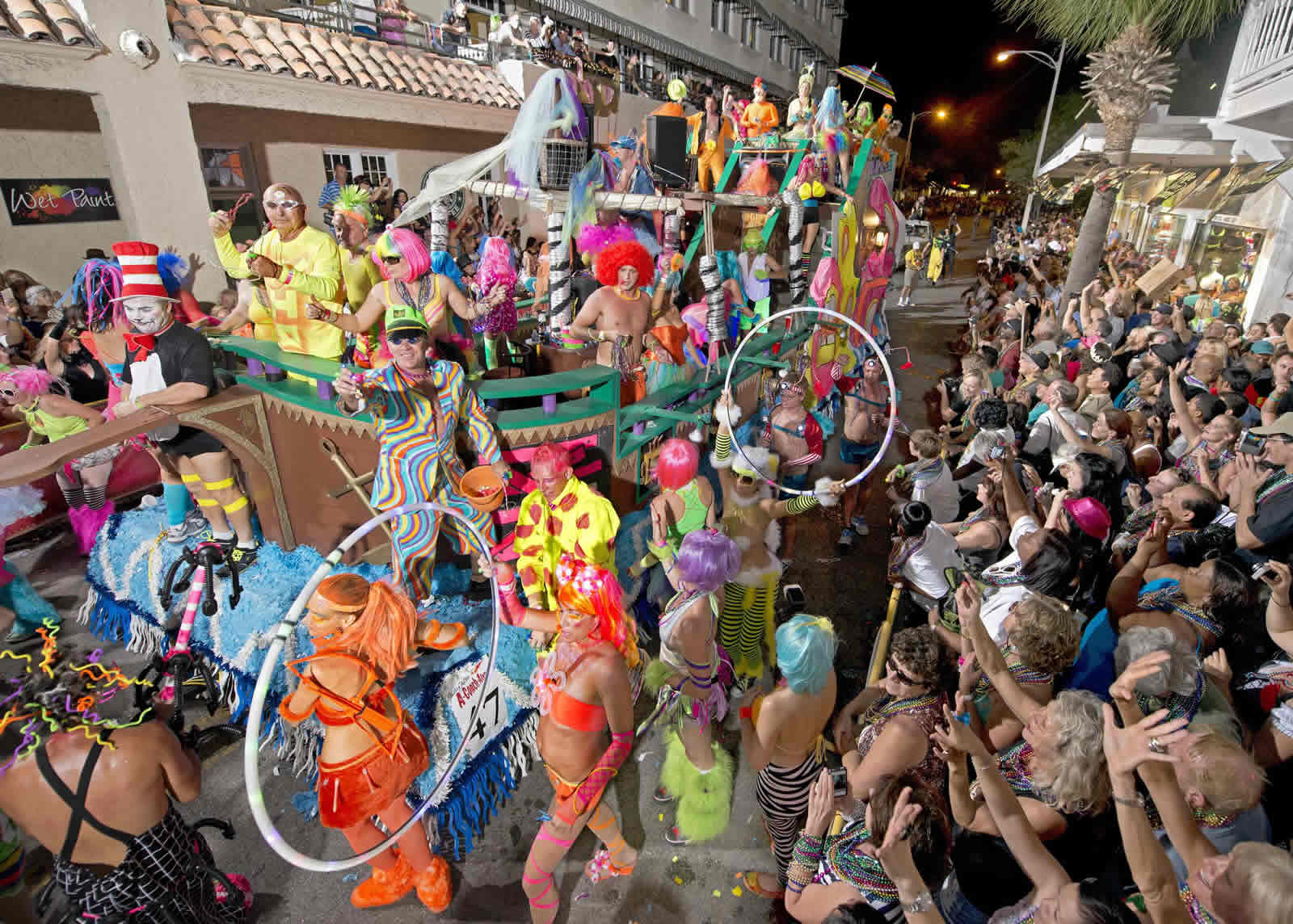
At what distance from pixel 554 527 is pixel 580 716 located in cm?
107

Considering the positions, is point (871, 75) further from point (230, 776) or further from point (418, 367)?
point (230, 776)

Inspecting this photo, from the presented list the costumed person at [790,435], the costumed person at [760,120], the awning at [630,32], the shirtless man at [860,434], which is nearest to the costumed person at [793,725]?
the costumed person at [790,435]

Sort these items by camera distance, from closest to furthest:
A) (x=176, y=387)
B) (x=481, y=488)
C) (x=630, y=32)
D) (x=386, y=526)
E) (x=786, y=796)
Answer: (x=786, y=796) → (x=481, y=488) → (x=176, y=387) → (x=386, y=526) → (x=630, y=32)

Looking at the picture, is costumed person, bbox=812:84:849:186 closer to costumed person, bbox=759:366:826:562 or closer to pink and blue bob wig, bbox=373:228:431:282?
costumed person, bbox=759:366:826:562

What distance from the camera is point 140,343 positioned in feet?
13.2

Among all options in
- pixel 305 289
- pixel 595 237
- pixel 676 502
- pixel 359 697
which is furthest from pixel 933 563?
pixel 305 289

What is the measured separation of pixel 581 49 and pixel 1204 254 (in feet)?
51.9

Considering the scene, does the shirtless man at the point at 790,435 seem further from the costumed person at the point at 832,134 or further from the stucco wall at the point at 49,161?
the stucco wall at the point at 49,161

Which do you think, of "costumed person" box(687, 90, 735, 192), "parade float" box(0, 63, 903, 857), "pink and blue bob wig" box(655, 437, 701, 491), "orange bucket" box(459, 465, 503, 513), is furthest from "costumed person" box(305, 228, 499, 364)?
"costumed person" box(687, 90, 735, 192)

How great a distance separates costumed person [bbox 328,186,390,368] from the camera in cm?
455

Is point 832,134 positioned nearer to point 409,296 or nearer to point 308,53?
point 409,296

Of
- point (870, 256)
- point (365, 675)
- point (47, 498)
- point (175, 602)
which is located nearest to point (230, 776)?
point (175, 602)

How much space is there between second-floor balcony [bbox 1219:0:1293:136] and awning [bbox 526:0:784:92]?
48.8 feet

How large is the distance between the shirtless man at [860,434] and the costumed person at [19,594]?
6.69 meters
